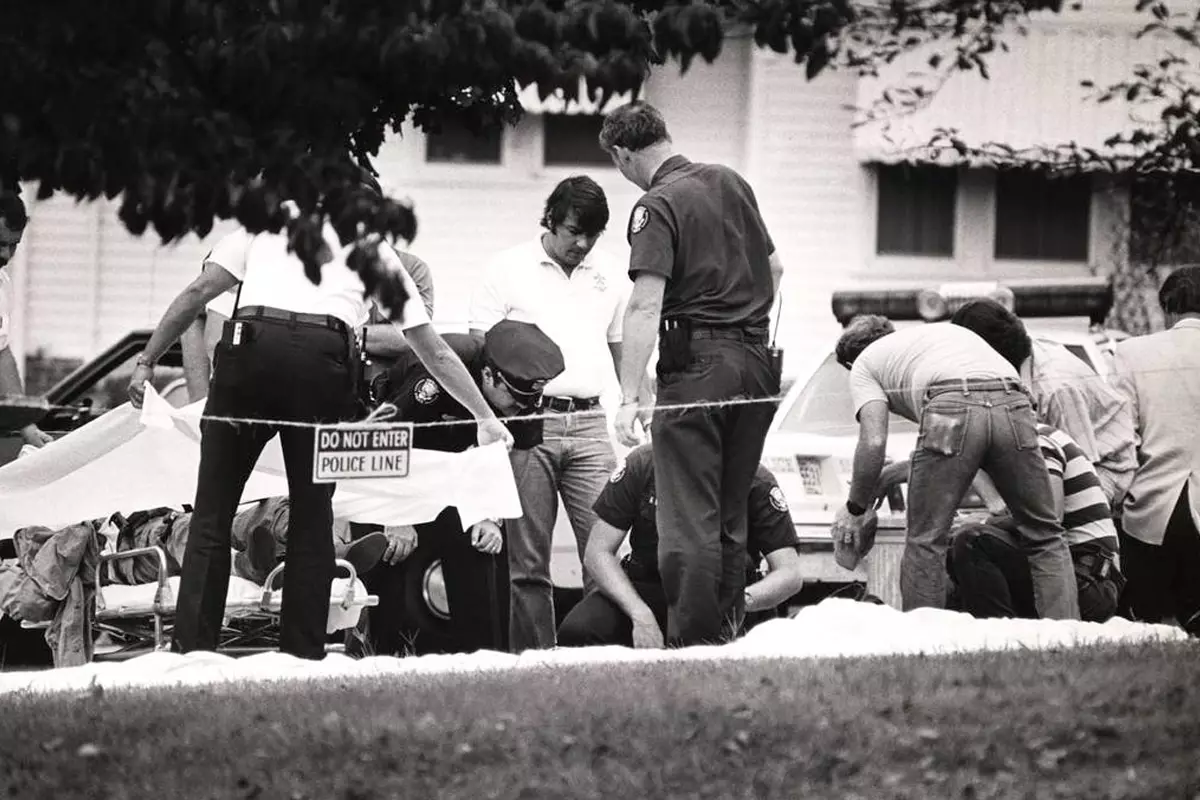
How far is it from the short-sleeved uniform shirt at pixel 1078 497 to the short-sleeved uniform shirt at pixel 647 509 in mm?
1186

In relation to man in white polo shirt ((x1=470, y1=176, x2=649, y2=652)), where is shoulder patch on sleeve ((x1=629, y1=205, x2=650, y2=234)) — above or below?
above

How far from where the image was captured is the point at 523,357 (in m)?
8.84

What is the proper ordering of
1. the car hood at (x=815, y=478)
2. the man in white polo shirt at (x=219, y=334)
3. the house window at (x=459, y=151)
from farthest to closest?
the house window at (x=459, y=151) < the car hood at (x=815, y=478) < the man in white polo shirt at (x=219, y=334)

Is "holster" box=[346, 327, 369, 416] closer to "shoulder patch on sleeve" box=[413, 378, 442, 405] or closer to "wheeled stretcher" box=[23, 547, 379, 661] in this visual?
"shoulder patch on sleeve" box=[413, 378, 442, 405]

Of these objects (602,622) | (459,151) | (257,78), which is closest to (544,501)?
(602,622)

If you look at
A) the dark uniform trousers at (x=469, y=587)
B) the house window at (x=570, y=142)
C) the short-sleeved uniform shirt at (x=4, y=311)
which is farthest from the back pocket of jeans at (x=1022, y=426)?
the house window at (x=570, y=142)

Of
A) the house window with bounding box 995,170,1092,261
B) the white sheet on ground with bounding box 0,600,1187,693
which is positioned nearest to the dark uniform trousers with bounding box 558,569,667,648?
the white sheet on ground with bounding box 0,600,1187,693

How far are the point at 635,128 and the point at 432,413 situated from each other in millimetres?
1616

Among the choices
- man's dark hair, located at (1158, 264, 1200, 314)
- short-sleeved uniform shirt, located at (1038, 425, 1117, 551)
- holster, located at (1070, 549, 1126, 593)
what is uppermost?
man's dark hair, located at (1158, 264, 1200, 314)

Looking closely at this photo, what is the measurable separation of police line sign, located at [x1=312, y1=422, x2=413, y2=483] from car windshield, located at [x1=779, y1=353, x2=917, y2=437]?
2.70 m

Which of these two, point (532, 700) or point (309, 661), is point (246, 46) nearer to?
point (532, 700)

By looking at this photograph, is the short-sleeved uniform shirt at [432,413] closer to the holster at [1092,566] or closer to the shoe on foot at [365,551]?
the shoe on foot at [365,551]

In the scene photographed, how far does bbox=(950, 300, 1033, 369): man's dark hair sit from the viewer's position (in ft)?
29.7

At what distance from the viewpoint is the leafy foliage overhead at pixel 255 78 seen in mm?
4836
